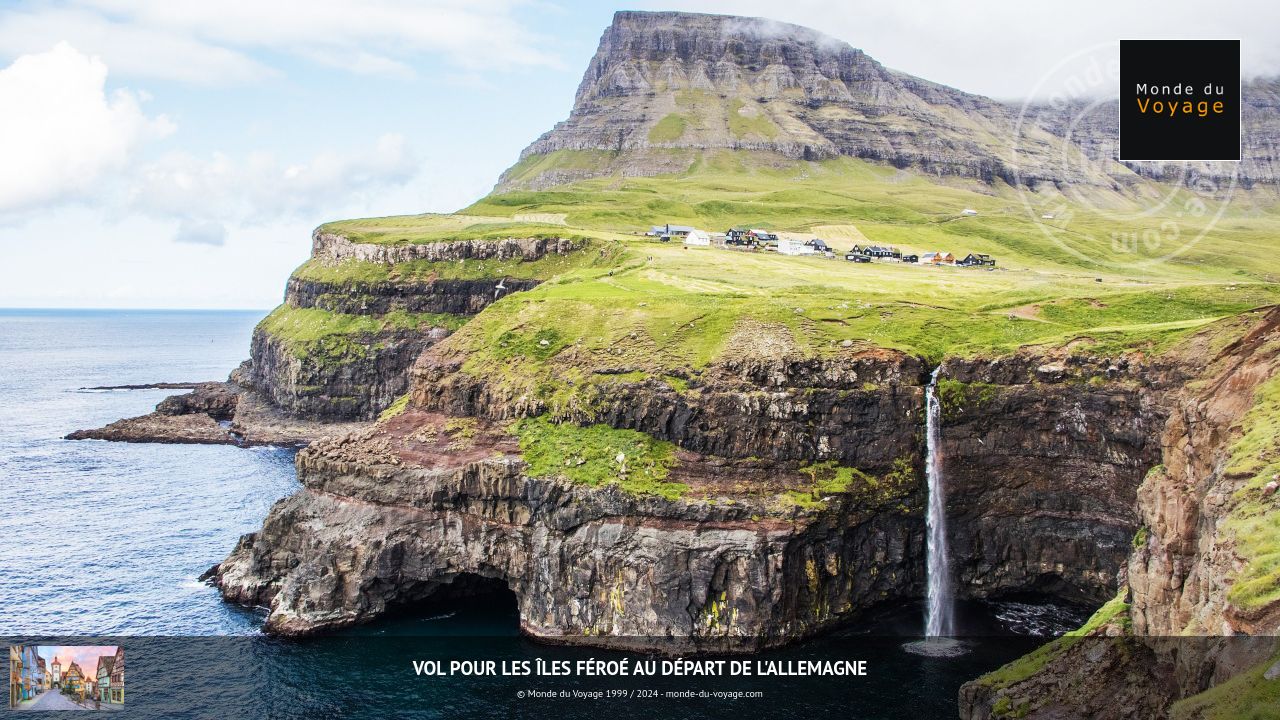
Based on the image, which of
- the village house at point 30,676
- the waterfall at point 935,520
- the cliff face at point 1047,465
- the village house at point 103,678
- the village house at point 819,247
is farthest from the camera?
the village house at point 819,247

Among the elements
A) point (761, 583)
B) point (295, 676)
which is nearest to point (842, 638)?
point (761, 583)

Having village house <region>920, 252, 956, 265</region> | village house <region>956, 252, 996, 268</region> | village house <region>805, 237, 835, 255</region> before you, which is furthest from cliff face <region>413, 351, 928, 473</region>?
village house <region>805, 237, 835, 255</region>

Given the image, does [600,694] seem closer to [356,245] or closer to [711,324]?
[711,324]

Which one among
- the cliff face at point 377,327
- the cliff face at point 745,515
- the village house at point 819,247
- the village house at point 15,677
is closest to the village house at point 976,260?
the village house at point 819,247

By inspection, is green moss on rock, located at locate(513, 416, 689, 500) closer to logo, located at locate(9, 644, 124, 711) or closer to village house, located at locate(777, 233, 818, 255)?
logo, located at locate(9, 644, 124, 711)

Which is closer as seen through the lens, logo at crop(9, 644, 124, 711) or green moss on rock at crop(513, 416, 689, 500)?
logo at crop(9, 644, 124, 711)

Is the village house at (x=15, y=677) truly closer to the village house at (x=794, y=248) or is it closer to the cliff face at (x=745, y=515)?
the cliff face at (x=745, y=515)

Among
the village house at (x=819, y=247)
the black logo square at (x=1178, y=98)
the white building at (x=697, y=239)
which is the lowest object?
the village house at (x=819, y=247)
